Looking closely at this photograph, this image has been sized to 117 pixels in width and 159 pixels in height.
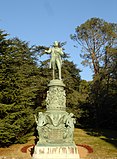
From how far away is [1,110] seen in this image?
18156mm

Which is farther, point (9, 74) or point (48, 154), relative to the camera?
point (9, 74)

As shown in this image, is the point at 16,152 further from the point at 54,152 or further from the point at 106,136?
the point at 106,136

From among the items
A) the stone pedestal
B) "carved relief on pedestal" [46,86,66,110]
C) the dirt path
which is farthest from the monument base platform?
"carved relief on pedestal" [46,86,66,110]

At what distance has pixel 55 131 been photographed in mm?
14203

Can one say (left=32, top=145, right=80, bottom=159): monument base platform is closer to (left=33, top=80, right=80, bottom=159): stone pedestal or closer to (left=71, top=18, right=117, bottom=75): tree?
(left=33, top=80, right=80, bottom=159): stone pedestal

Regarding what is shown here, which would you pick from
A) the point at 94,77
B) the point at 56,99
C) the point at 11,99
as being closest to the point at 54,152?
the point at 56,99

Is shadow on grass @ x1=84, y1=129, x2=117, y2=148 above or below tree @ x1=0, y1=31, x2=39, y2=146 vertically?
below

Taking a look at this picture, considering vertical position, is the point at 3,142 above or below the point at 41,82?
below

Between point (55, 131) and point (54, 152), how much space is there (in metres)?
1.25

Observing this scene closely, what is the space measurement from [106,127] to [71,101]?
7368 millimetres

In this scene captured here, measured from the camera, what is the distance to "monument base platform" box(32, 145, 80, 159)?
13328mm

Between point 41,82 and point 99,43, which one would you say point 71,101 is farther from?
point 99,43

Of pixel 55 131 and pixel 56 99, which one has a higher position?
pixel 56 99

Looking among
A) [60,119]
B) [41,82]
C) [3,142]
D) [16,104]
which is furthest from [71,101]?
[60,119]
